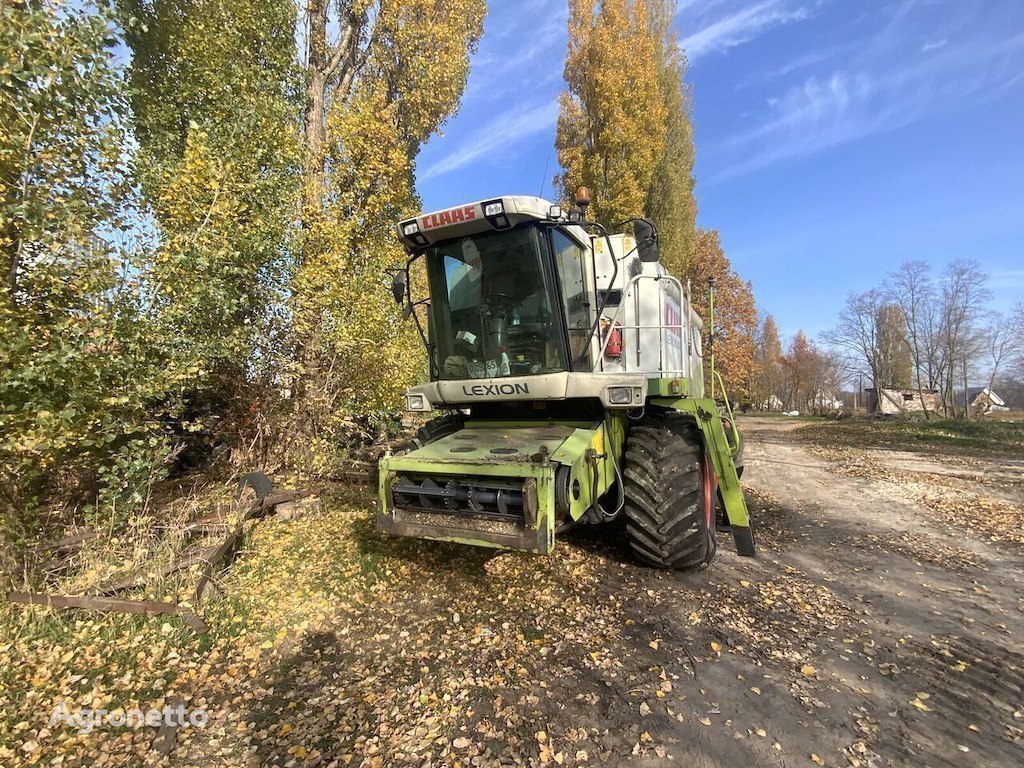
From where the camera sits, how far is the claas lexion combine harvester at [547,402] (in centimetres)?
403

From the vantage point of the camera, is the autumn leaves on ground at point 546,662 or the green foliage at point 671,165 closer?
the autumn leaves on ground at point 546,662

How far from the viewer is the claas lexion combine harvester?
4.03 meters

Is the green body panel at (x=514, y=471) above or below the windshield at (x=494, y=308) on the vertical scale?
below

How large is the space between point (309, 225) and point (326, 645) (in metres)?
6.11

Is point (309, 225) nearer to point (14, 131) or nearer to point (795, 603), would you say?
point (14, 131)

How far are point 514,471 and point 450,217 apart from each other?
2363 mm

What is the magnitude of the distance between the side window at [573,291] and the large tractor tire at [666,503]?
1.13 metres

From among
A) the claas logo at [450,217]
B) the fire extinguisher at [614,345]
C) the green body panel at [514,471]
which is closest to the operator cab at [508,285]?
the claas logo at [450,217]

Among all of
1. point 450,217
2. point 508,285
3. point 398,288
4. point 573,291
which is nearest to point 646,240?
point 573,291

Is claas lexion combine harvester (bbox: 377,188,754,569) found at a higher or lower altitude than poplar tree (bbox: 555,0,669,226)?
lower

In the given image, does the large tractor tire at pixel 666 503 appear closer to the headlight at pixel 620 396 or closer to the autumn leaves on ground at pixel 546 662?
the autumn leaves on ground at pixel 546 662

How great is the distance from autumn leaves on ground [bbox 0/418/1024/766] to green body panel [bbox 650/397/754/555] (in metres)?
0.37

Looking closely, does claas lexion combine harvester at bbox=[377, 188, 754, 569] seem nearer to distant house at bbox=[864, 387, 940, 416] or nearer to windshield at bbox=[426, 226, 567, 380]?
windshield at bbox=[426, 226, 567, 380]

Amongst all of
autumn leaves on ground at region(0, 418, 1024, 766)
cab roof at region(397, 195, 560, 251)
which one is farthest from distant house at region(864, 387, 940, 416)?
cab roof at region(397, 195, 560, 251)
